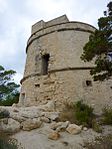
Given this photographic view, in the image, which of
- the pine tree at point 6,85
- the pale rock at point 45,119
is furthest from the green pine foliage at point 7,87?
the pale rock at point 45,119

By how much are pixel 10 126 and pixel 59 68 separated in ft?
19.3

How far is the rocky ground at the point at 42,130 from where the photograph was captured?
10.2 meters

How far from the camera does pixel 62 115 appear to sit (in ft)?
44.5

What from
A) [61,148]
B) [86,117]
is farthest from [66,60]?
[61,148]

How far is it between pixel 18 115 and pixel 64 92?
3770 millimetres

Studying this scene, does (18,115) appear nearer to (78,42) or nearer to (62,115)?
(62,115)

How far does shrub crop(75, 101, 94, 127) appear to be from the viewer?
493 inches

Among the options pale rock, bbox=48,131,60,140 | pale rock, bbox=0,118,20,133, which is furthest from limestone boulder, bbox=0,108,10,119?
pale rock, bbox=48,131,60,140

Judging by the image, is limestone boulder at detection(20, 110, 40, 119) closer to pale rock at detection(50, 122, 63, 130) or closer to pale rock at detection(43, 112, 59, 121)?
pale rock at detection(43, 112, 59, 121)

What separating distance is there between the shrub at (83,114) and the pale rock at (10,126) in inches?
118

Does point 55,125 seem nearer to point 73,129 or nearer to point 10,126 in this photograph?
point 73,129

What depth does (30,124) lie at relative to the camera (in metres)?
11.7

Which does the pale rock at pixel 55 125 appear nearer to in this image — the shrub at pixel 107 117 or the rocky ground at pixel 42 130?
the rocky ground at pixel 42 130

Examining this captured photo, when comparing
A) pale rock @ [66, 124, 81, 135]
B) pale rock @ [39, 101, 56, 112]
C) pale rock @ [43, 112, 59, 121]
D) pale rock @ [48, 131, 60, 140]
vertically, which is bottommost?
pale rock @ [48, 131, 60, 140]
